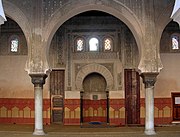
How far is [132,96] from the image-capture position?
1409 cm

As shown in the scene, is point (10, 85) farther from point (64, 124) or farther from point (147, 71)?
point (147, 71)

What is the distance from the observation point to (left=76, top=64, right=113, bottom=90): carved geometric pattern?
14148 millimetres

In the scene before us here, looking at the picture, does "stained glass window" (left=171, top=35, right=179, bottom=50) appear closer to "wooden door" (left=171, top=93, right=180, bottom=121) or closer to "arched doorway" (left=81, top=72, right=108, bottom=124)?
"wooden door" (left=171, top=93, right=180, bottom=121)

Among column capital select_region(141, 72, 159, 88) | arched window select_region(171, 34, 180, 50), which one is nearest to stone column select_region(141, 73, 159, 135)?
column capital select_region(141, 72, 159, 88)

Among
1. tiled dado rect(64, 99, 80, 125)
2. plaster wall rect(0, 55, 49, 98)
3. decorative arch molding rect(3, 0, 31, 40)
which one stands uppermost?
decorative arch molding rect(3, 0, 31, 40)

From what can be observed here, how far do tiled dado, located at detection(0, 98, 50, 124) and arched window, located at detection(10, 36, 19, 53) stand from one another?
199 cm

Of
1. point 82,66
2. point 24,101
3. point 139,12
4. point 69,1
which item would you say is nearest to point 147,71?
point 139,12

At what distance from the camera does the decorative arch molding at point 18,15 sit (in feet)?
35.5

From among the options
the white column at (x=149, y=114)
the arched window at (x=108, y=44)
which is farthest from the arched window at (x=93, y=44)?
the white column at (x=149, y=114)

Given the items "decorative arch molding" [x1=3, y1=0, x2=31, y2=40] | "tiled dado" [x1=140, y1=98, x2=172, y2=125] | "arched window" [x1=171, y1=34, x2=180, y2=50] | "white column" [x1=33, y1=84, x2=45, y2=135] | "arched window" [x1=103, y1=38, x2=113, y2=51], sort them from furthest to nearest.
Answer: "arched window" [x1=103, y1=38, x2=113, y2=51] → "arched window" [x1=171, y1=34, x2=180, y2=50] → "tiled dado" [x1=140, y1=98, x2=172, y2=125] → "decorative arch molding" [x1=3, y1=0, x2=31, y2=40] → "white column" [x1=33, y1=84, x2=45, y2=135]

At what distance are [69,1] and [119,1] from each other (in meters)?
1.55

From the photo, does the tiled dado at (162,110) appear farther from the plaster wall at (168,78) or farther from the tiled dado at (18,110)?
the tiled dado at (18,110)

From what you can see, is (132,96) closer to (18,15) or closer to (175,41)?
(175,41)

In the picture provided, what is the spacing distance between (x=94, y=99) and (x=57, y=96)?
5.15 ft
